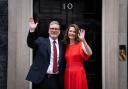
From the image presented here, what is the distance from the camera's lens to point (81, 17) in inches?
383

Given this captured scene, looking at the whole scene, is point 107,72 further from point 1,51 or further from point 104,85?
point 1,51

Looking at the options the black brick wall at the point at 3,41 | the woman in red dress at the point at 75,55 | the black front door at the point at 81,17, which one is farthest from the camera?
the black front door at the point at 81,17

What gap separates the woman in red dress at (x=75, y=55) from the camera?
7.10 metres

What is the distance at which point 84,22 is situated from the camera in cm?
973

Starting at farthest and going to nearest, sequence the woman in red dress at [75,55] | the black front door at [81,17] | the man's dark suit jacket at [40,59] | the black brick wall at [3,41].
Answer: the black front door at [81,17] → the black brick wall at [3,41] → the woman in red dress at [75,55] → the man's dark suit jacket at [40,59]

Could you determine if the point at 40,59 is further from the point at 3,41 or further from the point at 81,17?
the point at 81,17

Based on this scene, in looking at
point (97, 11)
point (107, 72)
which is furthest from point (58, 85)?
point (97, 11)

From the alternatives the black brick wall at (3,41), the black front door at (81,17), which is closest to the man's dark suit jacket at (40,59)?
the black brick wall at (3,41)

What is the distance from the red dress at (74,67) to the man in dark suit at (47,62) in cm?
13

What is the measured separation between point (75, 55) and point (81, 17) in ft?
9.00

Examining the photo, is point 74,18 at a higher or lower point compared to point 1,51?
higher

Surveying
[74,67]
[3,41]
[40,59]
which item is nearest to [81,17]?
[3,41]

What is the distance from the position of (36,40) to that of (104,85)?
2.92 m

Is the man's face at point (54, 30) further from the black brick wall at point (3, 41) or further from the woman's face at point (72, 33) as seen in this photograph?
the black brick wall at point (3, 41)
